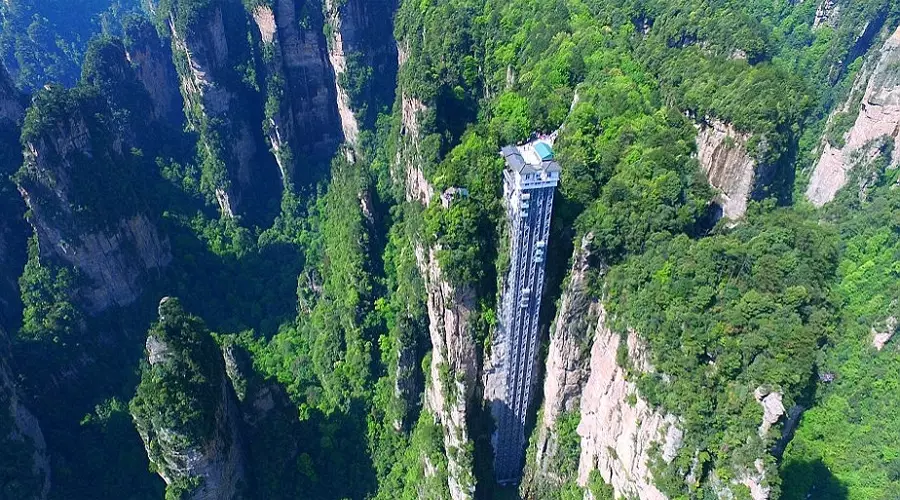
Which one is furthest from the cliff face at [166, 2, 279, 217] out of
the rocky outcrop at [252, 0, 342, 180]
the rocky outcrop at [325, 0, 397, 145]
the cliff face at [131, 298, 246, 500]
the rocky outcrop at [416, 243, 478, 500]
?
the rocky outcrop at [416, 243, 478, 500]

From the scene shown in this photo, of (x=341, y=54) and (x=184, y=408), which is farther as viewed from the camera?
(x=341, y=54)

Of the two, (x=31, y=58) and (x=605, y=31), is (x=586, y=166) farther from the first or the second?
(x=31, y=58)

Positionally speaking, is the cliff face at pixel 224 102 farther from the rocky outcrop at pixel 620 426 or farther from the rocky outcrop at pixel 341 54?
the rocky outcrop at pixel 620 426

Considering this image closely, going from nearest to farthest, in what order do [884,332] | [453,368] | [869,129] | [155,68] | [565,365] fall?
[565,365], [453,368], [884,332], [869,129], [155,68]

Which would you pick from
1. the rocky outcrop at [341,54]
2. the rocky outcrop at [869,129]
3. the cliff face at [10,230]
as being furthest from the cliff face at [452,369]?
the rocky outcrop at [869,129]

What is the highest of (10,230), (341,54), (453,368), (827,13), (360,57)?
(827,13)

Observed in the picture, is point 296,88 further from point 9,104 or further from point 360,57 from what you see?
point 9,104

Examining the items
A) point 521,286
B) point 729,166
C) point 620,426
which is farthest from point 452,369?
point 729,166
